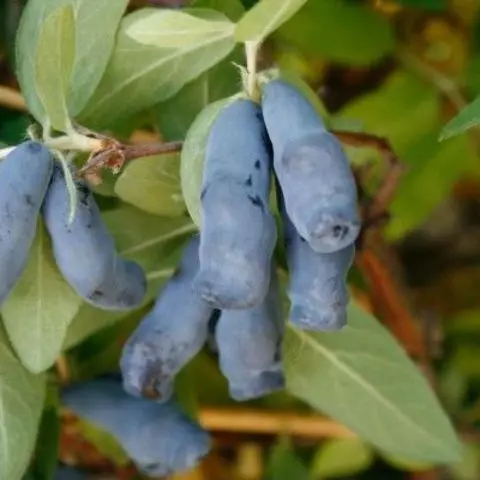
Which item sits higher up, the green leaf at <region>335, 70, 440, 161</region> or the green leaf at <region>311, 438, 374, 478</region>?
the green leaf at <region>335, 70, 440, 161</region>

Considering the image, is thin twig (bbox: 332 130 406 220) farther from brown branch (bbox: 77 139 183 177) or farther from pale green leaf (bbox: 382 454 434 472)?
pale green leaf (bbox: 382 454 434 472)

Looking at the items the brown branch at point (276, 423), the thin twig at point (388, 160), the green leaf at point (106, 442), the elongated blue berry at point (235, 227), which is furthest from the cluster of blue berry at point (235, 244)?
the brown branch at point (276, 423)

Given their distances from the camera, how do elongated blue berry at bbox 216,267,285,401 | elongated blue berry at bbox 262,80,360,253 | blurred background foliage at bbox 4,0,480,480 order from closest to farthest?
elongated blue berry at bbox 262,80,360,253 → elongated blue berry at bbox 216,267,285,401 → blurred background foliage at bbox 4,0,480,480

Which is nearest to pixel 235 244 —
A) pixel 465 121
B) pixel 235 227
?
pixel 235 227

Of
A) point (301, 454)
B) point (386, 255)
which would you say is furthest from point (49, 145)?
point (301, 454)

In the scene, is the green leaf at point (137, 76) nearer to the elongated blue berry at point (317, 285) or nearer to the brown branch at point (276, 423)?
the elongated blue berry at point (317, 285)

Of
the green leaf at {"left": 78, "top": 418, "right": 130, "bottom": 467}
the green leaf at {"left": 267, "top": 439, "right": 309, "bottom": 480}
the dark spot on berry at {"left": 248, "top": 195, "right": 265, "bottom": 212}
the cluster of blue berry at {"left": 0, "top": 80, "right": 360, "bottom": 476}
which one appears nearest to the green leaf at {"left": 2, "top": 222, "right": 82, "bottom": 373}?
the cluster of blue berry at {"left": 0, "top": 80, "right": 360, "bottom": 476}

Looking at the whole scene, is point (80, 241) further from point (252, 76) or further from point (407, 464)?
point (407, 464)

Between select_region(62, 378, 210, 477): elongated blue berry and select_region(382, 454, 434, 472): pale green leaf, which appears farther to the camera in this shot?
select_region(382, 454, 434, 472): pale green leaf
